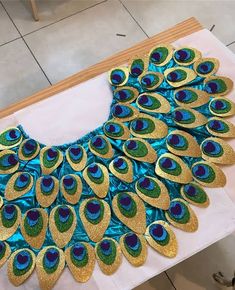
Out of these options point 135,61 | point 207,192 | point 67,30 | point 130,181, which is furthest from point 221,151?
point 67,30

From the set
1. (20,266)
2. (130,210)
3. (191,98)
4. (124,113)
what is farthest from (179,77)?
(20,266)

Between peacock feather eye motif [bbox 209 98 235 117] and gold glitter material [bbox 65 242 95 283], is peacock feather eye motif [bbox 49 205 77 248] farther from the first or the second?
peacock feather eye motif [bbox 209 98 235 117]

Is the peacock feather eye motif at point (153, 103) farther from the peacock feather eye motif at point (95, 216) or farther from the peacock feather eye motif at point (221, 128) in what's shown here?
the peacock feather eye motif at point (95, 216)

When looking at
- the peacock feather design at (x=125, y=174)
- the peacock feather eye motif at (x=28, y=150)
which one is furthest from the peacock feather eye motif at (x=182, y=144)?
the peacock feather eye motif at (x=28, y=150)

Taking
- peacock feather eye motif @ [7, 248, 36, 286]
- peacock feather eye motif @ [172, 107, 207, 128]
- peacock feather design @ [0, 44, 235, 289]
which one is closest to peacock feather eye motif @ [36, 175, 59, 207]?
peacock feather design @ [0, 44, 235, 289]

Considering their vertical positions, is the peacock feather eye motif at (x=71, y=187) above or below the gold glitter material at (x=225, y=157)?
above

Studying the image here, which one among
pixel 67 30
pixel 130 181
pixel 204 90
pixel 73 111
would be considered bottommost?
pixel 130 181

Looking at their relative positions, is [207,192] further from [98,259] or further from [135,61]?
[135,61]
